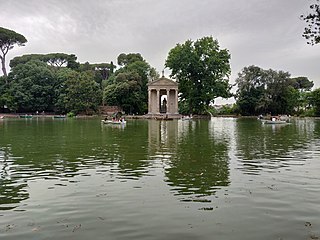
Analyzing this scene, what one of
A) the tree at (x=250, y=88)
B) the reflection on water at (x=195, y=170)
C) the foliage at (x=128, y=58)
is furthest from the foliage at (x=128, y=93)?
the reflection on water at (x=195, y=170)

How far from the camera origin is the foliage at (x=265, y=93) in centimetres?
8950

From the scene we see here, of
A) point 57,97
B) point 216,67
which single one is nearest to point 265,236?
point 216,67

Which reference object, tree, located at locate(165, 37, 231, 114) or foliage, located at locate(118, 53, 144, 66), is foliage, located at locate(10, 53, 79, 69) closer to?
foliage, located at locate(118, 53, 144, 66)

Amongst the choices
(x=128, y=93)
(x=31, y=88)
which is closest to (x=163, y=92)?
(x=128, y=93)

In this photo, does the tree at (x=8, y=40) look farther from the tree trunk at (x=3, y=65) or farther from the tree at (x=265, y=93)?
the tree at (x=265, y=93)

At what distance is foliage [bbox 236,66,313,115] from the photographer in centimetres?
8950

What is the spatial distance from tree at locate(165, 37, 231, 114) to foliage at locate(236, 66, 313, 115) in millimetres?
11172

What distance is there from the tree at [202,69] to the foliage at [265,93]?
11172 mm

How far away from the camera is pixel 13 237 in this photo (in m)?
6.29

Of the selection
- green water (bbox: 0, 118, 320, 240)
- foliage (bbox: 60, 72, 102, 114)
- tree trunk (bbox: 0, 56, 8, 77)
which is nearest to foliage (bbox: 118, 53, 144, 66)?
foliage (bbox: 60, 72, 102, 114)

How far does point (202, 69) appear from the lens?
263 ft

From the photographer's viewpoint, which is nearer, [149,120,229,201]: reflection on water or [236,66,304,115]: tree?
[149,120,229,201]: reflection on water

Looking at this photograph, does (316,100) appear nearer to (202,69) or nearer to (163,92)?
(202,69)

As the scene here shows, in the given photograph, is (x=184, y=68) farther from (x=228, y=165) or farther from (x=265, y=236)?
(x=265, y=236)
